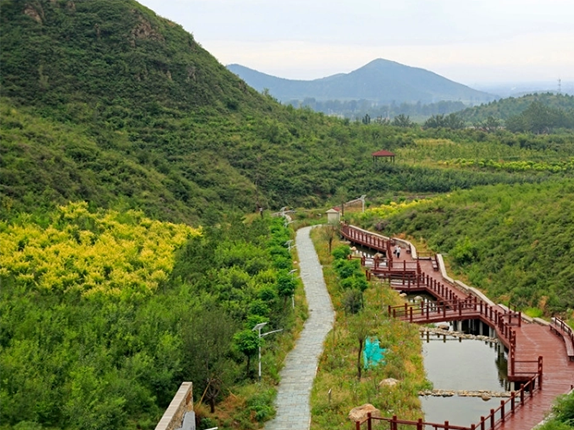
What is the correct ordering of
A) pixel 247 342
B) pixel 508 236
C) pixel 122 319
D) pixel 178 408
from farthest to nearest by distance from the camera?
1. pixel 508 236
2. pixel 247 342
3. pixel 122 319
4. pixel 178 408

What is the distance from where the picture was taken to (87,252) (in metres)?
19.2

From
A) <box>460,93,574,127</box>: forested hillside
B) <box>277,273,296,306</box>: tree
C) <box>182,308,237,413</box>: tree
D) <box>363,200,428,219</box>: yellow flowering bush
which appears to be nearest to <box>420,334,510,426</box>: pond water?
<box>277,273,296,306</box>: tree

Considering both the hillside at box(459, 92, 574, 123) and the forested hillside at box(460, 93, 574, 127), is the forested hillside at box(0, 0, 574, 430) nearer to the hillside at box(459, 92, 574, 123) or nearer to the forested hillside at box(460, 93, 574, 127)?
the forested hillside at box(460, 93, 574, 127)

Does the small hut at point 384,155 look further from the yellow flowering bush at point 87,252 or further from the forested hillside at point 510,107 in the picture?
the forested hillside at point 510,107

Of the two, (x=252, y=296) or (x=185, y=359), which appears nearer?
(x=185, y=359)

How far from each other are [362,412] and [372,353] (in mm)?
3605

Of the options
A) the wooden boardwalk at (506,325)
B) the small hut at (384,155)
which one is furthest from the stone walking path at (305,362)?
the small hut at (384,155)

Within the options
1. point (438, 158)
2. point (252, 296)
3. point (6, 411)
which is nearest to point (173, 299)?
point (252, 296)

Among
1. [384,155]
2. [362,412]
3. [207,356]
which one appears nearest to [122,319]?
[207,356]

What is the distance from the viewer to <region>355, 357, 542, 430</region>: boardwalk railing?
12.8 metres

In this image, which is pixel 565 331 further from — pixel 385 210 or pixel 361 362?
pixel 385 210

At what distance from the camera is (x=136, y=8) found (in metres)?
51.0

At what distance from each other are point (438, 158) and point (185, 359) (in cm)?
4575

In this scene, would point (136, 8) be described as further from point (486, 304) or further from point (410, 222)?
point (486, 304)
